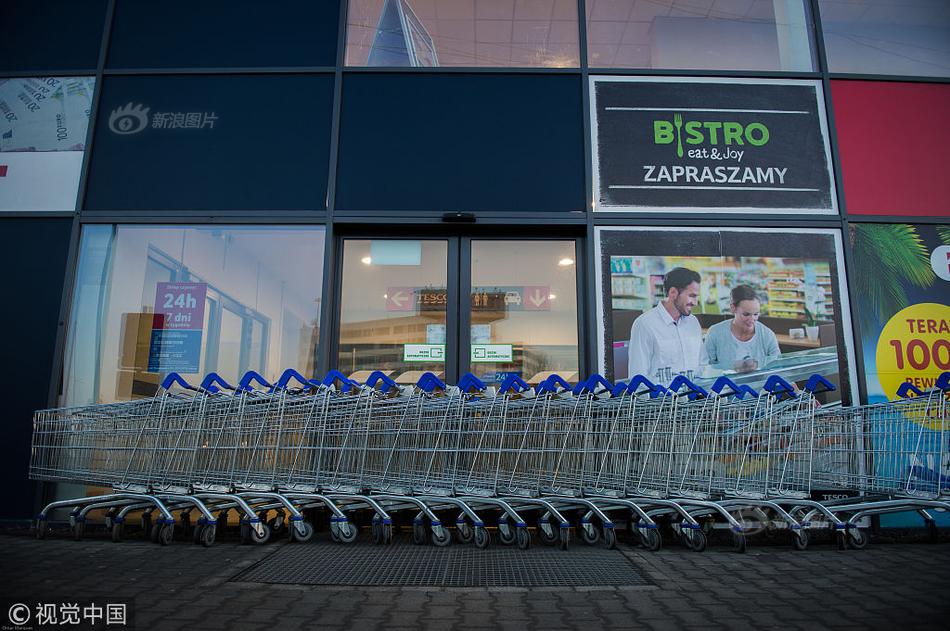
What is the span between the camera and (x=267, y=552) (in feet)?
13.6

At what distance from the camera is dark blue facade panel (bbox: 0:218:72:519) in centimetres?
535

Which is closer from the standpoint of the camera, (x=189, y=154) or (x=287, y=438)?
(x=287, y=438)

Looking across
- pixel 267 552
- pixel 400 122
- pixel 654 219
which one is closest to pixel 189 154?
pixel 400 122

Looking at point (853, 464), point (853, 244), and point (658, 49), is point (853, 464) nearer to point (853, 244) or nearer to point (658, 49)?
point (853, 244)

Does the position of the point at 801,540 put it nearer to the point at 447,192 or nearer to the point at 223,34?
the point at 447,192

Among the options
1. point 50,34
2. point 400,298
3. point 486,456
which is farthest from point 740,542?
point 50,34

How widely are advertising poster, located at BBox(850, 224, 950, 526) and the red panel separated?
0.27 meters

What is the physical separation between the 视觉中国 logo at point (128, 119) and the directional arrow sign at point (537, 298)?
13.5 feet

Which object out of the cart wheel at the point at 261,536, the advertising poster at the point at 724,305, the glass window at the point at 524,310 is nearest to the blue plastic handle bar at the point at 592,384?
the advertising poster at the point at 724,305

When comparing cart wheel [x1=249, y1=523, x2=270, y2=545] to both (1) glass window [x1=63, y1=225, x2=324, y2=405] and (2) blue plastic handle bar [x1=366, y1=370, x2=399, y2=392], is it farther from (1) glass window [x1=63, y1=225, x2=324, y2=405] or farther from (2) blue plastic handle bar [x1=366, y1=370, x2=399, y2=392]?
(1) glass window [x1=63, y1=225, x2=324, y2=405]

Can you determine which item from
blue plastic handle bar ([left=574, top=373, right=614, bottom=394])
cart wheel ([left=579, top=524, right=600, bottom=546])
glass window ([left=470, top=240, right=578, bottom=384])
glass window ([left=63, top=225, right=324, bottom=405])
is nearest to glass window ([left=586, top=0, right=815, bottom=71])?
glass window ([left=470, top=240, right=578, bottom=384])

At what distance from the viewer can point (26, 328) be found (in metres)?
5.64

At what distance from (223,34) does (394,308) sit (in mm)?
3398

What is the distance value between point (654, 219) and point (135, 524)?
17.6 ft
